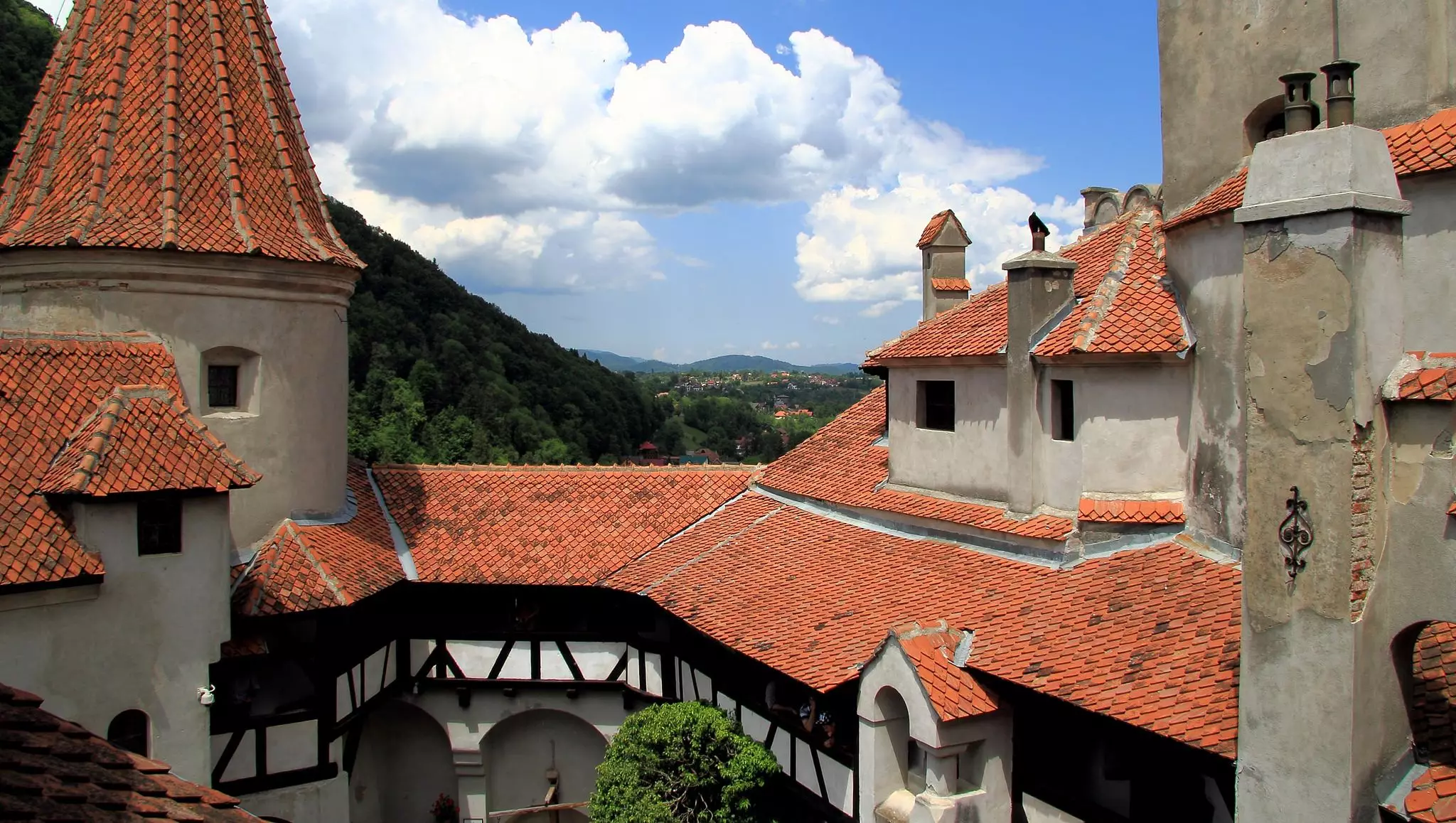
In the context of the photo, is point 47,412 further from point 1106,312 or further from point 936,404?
point 1106,312

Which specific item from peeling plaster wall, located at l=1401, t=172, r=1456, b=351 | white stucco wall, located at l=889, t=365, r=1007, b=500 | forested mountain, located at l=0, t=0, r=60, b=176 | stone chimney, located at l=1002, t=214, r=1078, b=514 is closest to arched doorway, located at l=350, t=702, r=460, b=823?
white stucco wall, located at l=889, t=365, r=1007, b=500

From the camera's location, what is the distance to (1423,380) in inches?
330

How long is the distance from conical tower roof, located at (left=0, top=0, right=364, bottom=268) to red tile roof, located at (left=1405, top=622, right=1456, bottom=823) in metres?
15.2

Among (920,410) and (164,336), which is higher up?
(164,336)

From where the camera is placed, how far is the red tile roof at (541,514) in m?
18.6

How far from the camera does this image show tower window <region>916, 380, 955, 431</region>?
16266 mm

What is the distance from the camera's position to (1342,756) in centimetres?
831

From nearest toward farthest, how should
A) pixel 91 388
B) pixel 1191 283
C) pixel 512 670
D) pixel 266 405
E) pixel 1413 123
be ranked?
pixel 1413 123
pixel 1191 283
pixel 91 388
pixel 266 405
pixel 512 670

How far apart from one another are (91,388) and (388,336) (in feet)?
146

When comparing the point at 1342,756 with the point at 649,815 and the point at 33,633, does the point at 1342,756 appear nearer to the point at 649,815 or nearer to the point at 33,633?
the point at 649,815

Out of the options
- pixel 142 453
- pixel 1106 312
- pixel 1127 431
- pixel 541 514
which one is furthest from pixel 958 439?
pixel 142 453

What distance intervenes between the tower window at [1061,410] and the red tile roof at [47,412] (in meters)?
11.7

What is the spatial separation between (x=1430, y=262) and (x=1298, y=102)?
2125mm

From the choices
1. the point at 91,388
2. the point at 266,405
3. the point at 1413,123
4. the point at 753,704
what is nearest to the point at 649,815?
the point at 753,704
